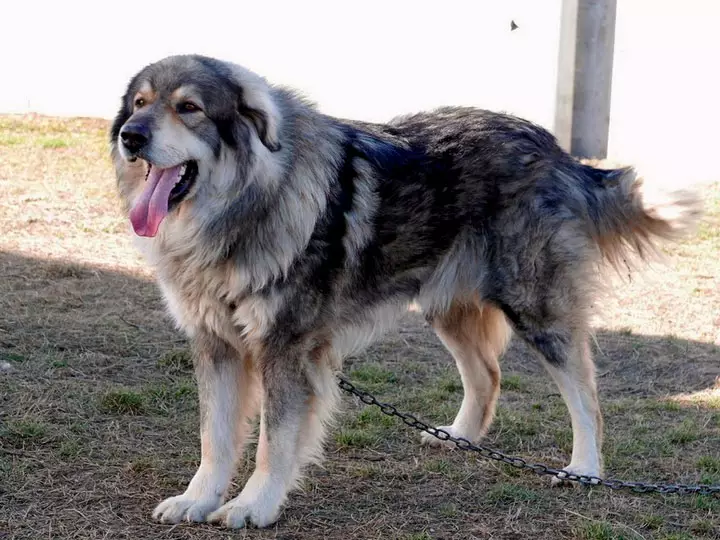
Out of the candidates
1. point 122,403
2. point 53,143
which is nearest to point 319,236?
point 122,403

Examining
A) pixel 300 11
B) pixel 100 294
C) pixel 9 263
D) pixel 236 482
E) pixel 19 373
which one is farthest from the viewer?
pixel 300 11

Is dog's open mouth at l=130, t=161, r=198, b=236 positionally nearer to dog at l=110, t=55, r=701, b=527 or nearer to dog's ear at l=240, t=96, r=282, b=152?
dog at l=110, t=55, r=701, b=527

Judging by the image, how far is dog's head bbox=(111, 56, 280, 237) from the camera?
398 cm

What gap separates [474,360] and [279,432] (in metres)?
1.49

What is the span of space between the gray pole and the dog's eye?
867 cm

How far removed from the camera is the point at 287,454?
4266mm

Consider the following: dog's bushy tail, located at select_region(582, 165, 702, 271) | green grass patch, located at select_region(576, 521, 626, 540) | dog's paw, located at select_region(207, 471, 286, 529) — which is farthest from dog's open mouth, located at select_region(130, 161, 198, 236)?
green grass patch, located at select_region(576, 521, 626, 540)

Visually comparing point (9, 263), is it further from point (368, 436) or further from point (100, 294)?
point (368, 436)

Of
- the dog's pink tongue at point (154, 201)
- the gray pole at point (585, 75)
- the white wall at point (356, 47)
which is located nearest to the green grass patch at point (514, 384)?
the dog's pink tongue at point (154, 201)

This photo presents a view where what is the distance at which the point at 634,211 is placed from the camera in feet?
16.5

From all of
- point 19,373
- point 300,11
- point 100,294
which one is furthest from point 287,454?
point 300,11

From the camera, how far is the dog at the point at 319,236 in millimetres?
4152

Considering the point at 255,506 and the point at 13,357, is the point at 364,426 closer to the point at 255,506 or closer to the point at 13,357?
the point at 255,506

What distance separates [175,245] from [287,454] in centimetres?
99
